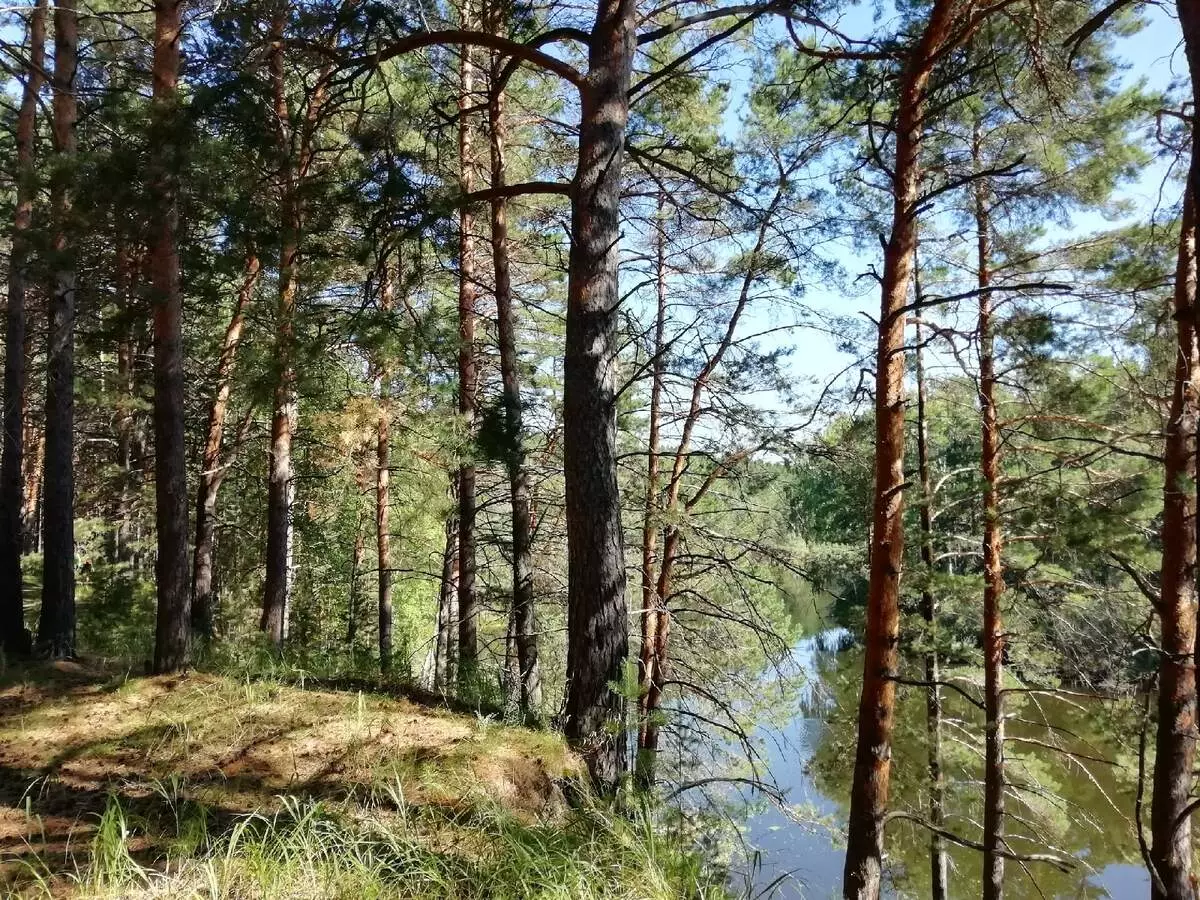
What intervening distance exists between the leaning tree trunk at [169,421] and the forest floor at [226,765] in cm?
65

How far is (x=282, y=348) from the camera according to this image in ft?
16.1

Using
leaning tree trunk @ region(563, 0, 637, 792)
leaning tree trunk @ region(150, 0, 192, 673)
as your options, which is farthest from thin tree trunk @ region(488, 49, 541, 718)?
leaning tree trunk @ region(563, 0, 637, 792)

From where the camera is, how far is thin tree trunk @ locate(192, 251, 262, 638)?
321 inches

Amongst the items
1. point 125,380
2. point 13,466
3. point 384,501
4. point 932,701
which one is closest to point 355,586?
point 384,501

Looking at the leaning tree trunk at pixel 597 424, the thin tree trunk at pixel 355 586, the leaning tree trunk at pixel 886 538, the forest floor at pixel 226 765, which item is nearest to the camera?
the forest floor at pixel 226 765

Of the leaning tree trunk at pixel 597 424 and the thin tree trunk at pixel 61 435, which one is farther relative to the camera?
the thin tree trunk at pixel 61 435

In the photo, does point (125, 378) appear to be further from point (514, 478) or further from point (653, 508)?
point (653, 508)

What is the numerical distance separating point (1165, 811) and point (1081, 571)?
3.86 metres

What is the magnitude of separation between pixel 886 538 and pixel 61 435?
7387 mm

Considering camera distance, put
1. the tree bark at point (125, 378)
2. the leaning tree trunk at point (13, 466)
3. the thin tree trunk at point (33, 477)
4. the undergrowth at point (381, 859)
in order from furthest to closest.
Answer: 1. the thin tree trunk at point (33, 477)
2. the leaning tree trunk at point (13, 466)
3. the tree bark at point (125, 378)
4. the undergrowth at point (381, 859)

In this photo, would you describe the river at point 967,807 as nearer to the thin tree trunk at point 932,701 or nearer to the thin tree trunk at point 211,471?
the thin tree trunk at point 932,701

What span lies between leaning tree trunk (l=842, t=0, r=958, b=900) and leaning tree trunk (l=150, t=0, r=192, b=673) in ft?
16.5

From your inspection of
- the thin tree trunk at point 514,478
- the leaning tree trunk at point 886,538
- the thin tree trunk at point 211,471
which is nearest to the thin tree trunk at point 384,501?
the thin tree trunk at point 211,471

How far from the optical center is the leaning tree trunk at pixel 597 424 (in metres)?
3.54
